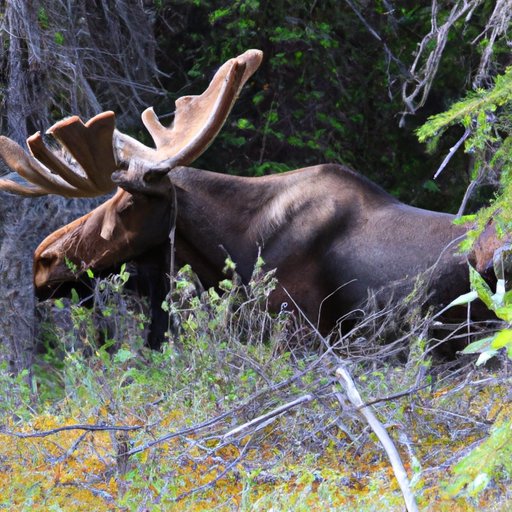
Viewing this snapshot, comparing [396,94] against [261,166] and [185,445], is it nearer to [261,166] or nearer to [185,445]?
[261,166]

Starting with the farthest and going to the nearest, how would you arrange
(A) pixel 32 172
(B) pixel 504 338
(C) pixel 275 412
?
(A) pixel 32 172 < (C) pixel 275 412 < (B) pixel 504 338

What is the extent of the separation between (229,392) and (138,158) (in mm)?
1729

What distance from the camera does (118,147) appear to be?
6480mm

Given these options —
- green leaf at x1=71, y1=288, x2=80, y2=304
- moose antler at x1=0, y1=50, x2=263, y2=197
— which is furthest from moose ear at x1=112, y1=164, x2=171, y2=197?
green leaf at x1=71, y1=288, x2=80, y2=304

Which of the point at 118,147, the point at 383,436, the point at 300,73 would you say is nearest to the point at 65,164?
the point at 118,147

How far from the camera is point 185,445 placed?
4750 millimetres

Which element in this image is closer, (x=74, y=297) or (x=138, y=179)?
(x=138, y=179)

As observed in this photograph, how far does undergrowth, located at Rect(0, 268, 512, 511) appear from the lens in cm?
426

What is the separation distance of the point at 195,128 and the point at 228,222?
57cm

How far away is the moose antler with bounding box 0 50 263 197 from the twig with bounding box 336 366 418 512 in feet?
7.63

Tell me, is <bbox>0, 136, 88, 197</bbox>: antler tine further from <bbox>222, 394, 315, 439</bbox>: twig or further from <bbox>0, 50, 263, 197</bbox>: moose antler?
<bbox>222, 394, 315, 439</bbox>: twig

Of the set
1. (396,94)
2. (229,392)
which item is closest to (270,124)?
(396,94)

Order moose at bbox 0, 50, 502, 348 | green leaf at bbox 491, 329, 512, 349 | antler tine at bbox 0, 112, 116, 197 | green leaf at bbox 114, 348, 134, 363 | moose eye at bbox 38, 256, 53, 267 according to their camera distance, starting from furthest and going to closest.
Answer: moose eye at bbox 38, 256, 53, 267
moose at bbox 0, 50, 502, 348
antler tine at bbox 0, 112, 116, 197
green leaf at bbox 114, 348, 134, 363
green leaf at bbox 491, 329, 512, 349

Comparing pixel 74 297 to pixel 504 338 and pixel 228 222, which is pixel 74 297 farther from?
pixel 504 338
